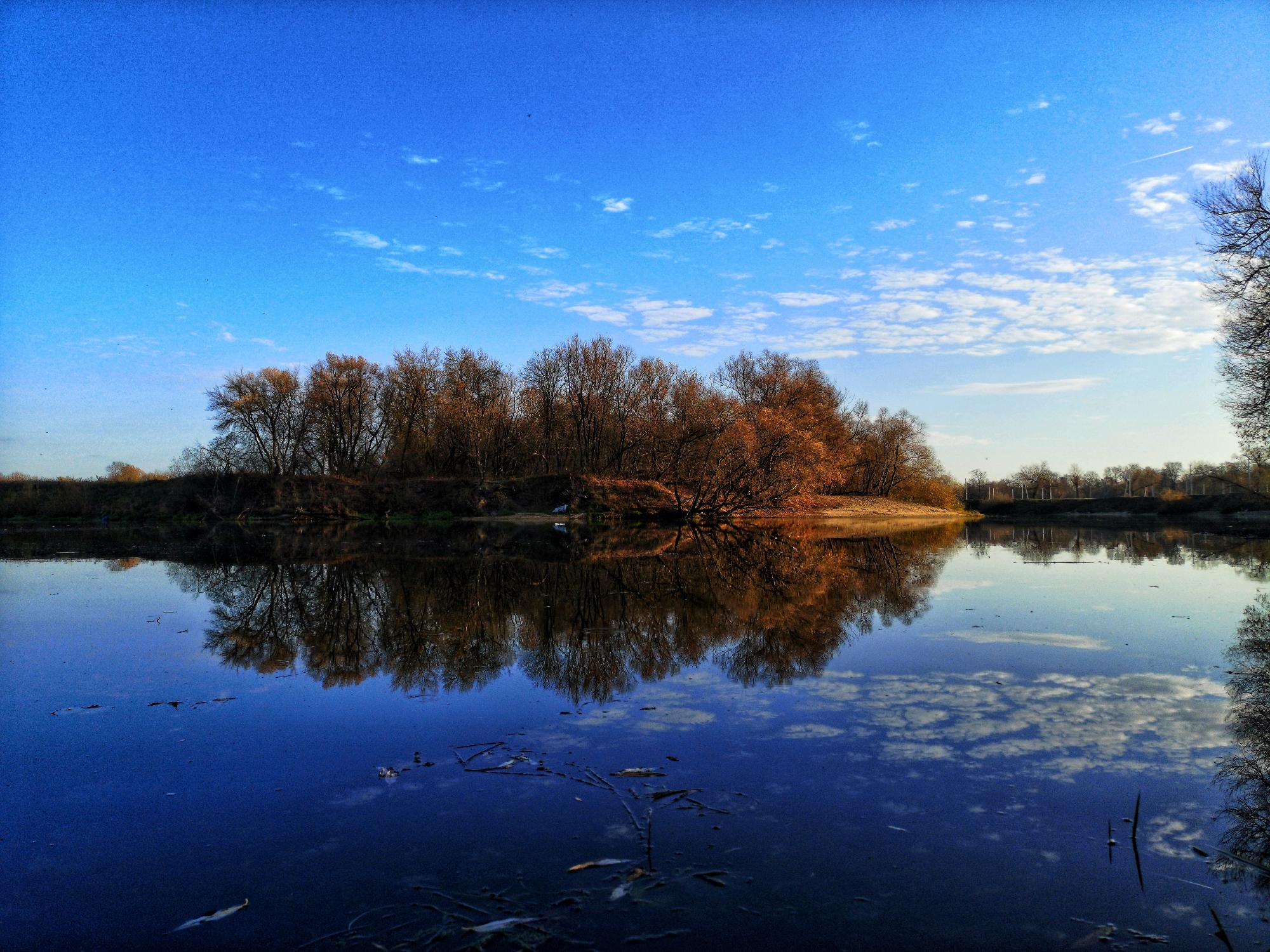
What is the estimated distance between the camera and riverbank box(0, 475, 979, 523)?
4259cm

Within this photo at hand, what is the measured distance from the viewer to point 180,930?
2.92 m

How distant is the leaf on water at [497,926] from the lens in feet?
9.35

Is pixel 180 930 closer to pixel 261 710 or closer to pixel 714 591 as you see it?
pixel 261 710

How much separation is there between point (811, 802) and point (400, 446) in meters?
54.3

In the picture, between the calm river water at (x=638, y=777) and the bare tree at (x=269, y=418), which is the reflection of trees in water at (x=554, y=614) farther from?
the bare tree at (x=269, y=418)

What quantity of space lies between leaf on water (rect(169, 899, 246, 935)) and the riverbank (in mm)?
35507

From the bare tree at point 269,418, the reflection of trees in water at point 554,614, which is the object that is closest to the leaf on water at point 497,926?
the reflection of trees in water at point 554,614

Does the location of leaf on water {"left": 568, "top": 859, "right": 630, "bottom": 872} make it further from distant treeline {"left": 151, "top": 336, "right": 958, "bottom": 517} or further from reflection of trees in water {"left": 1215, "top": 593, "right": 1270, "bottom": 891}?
distant treeline {"left": 151, "top": 336, "right": 958, "bottom": 517}

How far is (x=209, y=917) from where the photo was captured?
2994 mm

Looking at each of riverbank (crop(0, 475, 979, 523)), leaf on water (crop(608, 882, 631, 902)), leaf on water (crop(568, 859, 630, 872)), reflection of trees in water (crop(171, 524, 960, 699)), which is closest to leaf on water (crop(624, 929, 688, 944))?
leaf on water (crop(608, 882, 631, 902))

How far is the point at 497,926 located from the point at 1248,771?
187 inches

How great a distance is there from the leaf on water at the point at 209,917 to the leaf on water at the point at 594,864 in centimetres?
146

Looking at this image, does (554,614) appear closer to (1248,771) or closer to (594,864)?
(594,864)

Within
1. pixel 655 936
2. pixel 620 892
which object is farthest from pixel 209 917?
pixel 655 936
